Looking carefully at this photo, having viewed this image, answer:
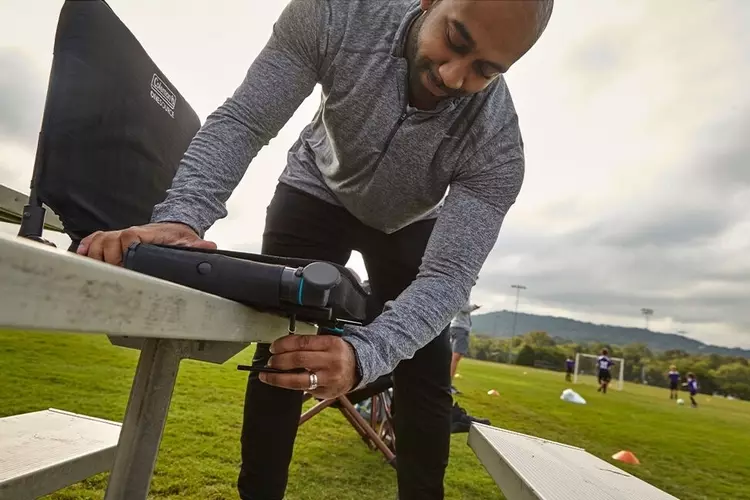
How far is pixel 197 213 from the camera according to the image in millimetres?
828

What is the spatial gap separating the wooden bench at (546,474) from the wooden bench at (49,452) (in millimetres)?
865

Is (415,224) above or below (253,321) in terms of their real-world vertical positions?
above

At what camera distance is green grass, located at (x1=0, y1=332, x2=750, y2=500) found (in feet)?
6.06

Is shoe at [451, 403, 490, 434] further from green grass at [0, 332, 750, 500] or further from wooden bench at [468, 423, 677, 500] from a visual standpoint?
wooden bench at [468, 423, 677, 500]

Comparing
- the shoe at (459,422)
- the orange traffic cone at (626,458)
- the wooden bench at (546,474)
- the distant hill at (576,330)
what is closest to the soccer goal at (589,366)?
the orange traffic cone at (626,458)

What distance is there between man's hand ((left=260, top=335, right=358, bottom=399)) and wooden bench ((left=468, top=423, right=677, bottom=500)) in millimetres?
502

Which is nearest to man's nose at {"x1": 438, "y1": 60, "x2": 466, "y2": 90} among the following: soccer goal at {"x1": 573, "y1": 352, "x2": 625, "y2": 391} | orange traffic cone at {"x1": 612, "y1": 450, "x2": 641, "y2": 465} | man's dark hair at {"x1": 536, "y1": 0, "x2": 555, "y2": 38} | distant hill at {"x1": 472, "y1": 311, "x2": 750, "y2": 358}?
man's dark hair at {"x1": 536, "y1": 0, "x2": 555, "y2": 38}

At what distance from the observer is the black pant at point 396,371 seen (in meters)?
1.25

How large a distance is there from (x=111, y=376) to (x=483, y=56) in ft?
11.3

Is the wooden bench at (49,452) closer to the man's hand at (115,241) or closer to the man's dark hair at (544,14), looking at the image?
the man's hand at (115,241)

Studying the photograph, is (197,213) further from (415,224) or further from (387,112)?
(415,224)

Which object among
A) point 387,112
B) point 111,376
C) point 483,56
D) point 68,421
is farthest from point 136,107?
point 111,376

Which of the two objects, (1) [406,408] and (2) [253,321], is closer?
(2) [253,321]

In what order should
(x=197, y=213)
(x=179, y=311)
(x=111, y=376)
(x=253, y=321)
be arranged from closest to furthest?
(x=179, y=311)
(x=253, y=321)
(x=197, y=213)
(x=111, y=376)
